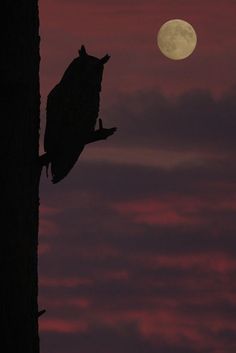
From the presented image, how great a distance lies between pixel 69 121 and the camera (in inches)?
214

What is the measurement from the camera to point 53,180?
5.45 metres
